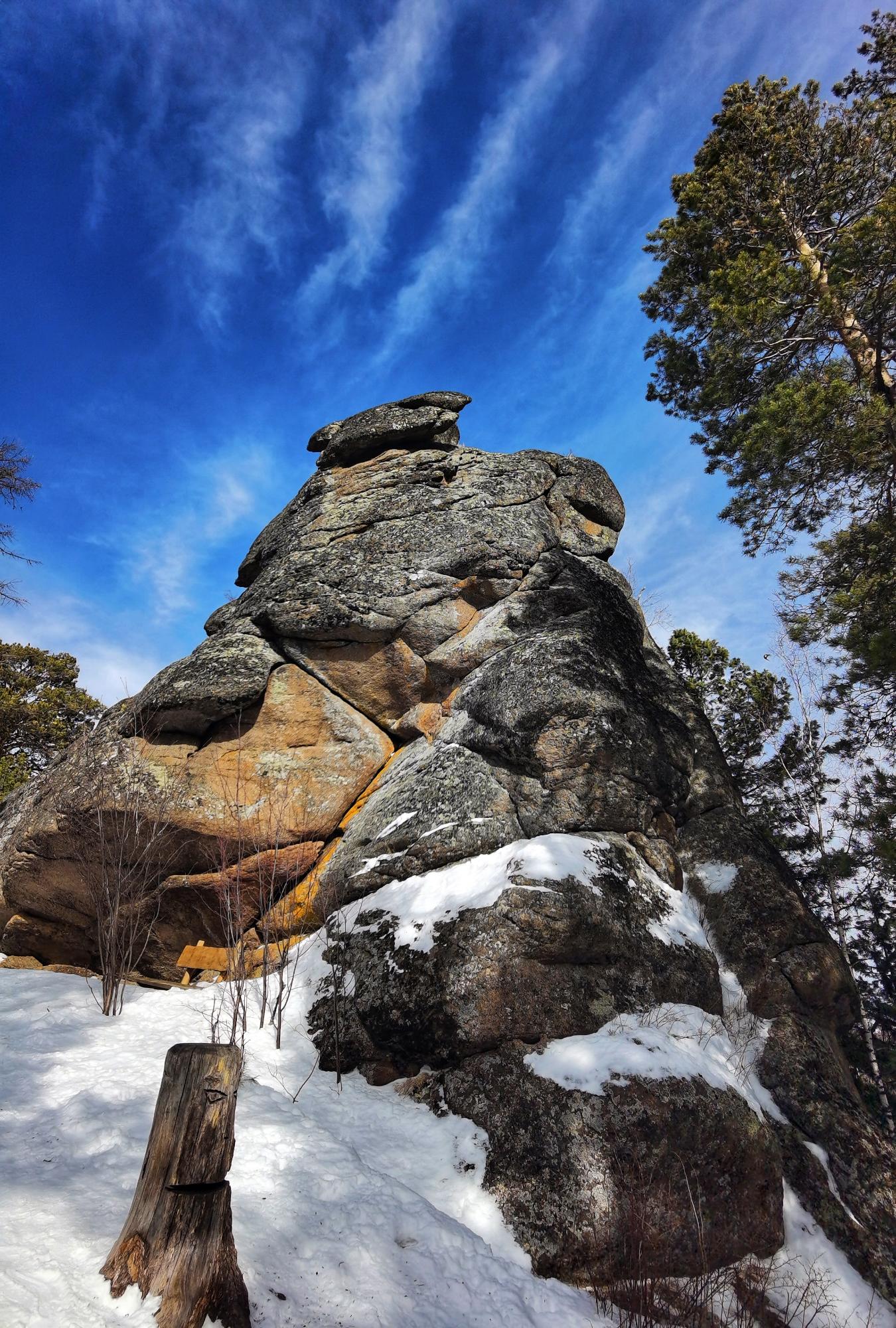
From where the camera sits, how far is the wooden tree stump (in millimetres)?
3141

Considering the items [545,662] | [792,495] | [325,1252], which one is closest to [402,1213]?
[325,1252]

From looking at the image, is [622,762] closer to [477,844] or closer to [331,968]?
[477,844]

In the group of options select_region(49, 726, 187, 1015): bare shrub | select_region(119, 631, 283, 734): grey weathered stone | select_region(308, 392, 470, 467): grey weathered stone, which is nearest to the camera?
select_region(49, 726, 187, 1015): bare shrub

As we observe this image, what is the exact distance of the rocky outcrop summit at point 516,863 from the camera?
561cm

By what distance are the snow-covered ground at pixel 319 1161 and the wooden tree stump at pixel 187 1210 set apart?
13 centimetres

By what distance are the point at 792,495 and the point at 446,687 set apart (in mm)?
6589

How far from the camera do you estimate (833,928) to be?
16.8 metres

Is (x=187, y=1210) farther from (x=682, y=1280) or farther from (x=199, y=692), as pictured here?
(x=199, y=692)

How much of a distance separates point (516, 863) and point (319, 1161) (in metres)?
3.44

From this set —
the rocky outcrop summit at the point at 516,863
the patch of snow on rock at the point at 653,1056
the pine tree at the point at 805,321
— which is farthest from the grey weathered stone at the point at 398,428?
the patch of snow on rock at the point at 653,1056

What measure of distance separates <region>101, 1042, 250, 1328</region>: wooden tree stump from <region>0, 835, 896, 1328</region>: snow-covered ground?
13 centimetres

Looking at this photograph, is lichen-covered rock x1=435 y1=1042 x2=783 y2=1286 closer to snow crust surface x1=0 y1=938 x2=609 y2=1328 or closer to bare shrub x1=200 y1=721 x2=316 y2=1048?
snow crust surface x1=0 y1=938 x2=609 y2=1328

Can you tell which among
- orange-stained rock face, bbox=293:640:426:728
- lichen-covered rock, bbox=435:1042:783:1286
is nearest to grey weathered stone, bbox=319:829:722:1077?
lichen-covered rock, bbox=435:1042:783:1286

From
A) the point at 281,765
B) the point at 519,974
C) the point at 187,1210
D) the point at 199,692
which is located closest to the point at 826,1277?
the point at 519,974
